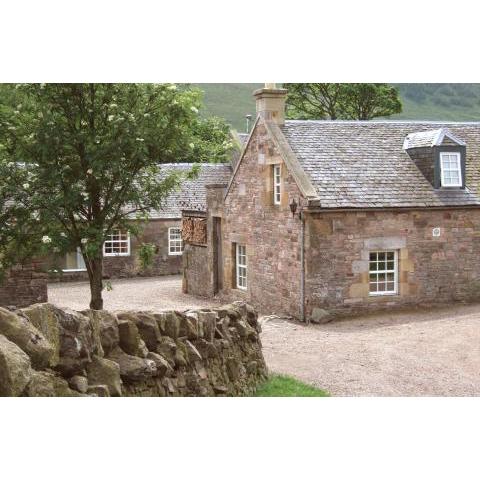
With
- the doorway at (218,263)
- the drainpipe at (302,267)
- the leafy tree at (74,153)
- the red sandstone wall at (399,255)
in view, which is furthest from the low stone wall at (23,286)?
the doorway at (218,263)

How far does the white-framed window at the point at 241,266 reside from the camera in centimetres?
2295

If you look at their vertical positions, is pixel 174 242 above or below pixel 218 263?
above

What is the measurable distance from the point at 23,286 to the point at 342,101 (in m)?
24.0

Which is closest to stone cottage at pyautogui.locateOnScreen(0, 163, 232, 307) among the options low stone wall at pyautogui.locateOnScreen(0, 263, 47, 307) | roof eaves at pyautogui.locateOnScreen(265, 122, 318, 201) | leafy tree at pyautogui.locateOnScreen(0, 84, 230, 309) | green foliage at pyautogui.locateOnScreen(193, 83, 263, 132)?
roof eaves at pyautogui.locateOnScreen(265, 122, 318, 201)

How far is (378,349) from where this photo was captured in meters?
14.9

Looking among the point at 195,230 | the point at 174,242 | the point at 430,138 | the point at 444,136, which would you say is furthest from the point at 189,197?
the point at 444,136

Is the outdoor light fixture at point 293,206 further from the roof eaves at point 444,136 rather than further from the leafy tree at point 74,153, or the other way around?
the leafy tree at point 74,153

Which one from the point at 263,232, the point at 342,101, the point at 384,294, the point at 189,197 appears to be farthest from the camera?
the point at 342,101

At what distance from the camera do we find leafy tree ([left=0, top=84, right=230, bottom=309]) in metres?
14.0

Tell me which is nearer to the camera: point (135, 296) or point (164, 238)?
point (135, 296)

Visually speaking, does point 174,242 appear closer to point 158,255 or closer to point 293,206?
point 158,255

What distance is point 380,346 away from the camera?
50.0ft

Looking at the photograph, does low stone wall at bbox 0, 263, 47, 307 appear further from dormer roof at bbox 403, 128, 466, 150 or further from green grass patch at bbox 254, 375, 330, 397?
dormer roof at bbox 403, 128, 466, 150

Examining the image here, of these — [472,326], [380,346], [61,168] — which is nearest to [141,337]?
[61,168]
